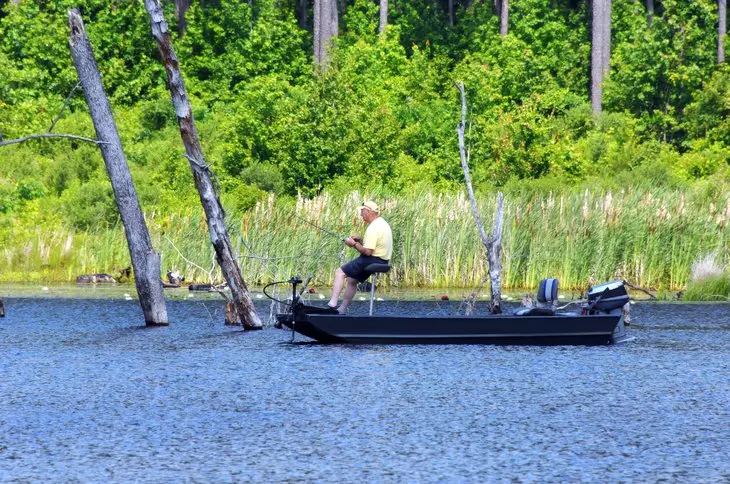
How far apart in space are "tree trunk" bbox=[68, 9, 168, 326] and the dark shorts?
3.44m

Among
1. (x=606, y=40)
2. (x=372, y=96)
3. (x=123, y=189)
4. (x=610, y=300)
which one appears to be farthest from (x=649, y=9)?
(x=610, y=300)

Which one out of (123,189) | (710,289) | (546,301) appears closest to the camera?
(546,301)

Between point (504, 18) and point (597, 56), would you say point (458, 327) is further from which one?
point (504, 18)

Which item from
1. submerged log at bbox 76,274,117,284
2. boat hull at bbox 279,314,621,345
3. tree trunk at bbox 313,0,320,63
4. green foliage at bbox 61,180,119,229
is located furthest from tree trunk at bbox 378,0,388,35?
boat hull at bbox 279,314,621,345

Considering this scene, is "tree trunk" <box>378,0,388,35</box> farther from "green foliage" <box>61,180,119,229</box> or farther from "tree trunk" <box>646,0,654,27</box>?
"green foliage" <box>61,180,119,229</box>

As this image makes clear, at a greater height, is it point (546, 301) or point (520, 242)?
point (520, 242)

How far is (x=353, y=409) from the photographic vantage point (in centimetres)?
1397

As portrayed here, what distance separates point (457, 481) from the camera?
10375 millimetres

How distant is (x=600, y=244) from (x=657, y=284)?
61.5 inches

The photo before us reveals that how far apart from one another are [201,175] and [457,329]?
4964mm

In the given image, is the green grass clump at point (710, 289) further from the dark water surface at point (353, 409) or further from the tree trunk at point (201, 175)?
the tree trunk at point (201, 175)

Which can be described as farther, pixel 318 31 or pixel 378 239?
pixel 318 31

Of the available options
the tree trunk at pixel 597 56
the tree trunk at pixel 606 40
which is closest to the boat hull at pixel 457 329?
the tree trunk at pixel 597 56

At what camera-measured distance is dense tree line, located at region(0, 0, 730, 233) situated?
140ft
